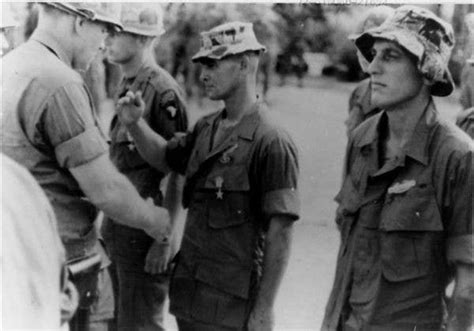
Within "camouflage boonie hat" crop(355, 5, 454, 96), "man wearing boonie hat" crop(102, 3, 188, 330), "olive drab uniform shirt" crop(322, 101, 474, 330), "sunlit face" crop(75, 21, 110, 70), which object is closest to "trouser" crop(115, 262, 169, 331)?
"man wearing boonie hat" crop(102, 3, 188, 330)

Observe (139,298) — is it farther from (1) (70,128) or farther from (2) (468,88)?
(2) (468,88)

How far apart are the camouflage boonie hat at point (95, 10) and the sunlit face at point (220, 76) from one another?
0.30 metres

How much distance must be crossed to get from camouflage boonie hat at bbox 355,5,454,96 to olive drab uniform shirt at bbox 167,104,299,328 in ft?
1.40

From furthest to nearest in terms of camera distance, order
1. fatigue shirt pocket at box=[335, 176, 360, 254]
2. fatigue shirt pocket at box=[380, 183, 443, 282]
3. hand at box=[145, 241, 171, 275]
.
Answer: hand at box=[145, 241, 171, 275], fatigue shirt pocket at box=[335, 176, 360, 254], fatigue shirt pocket at box=[380, 183, 443, 282]

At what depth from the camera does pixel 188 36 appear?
2.40 m

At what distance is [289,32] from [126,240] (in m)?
0.81

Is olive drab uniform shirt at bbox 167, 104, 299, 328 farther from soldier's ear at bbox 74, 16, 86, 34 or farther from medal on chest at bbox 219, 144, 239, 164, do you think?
soldier's ear at bbox 74, 16, 86, 34

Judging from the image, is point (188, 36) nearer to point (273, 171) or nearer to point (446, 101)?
point (273, 171)

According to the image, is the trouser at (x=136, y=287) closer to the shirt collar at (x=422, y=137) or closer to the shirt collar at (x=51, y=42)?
the shirt collar at (x=51, y=42)

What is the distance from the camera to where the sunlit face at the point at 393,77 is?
2115 millimetres

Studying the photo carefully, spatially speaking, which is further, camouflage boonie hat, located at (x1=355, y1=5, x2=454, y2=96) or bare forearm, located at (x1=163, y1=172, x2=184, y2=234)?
bare forearm, located at (x1=163, y1=172, x2=184, y2=234)

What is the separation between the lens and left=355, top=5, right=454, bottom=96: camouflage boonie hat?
2080 mm

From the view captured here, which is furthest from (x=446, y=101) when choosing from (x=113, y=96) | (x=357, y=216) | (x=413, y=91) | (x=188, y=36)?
(x=113, y=96)

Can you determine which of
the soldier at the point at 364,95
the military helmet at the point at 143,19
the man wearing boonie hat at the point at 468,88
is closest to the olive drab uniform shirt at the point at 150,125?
the military helmet at the point at 143,19
